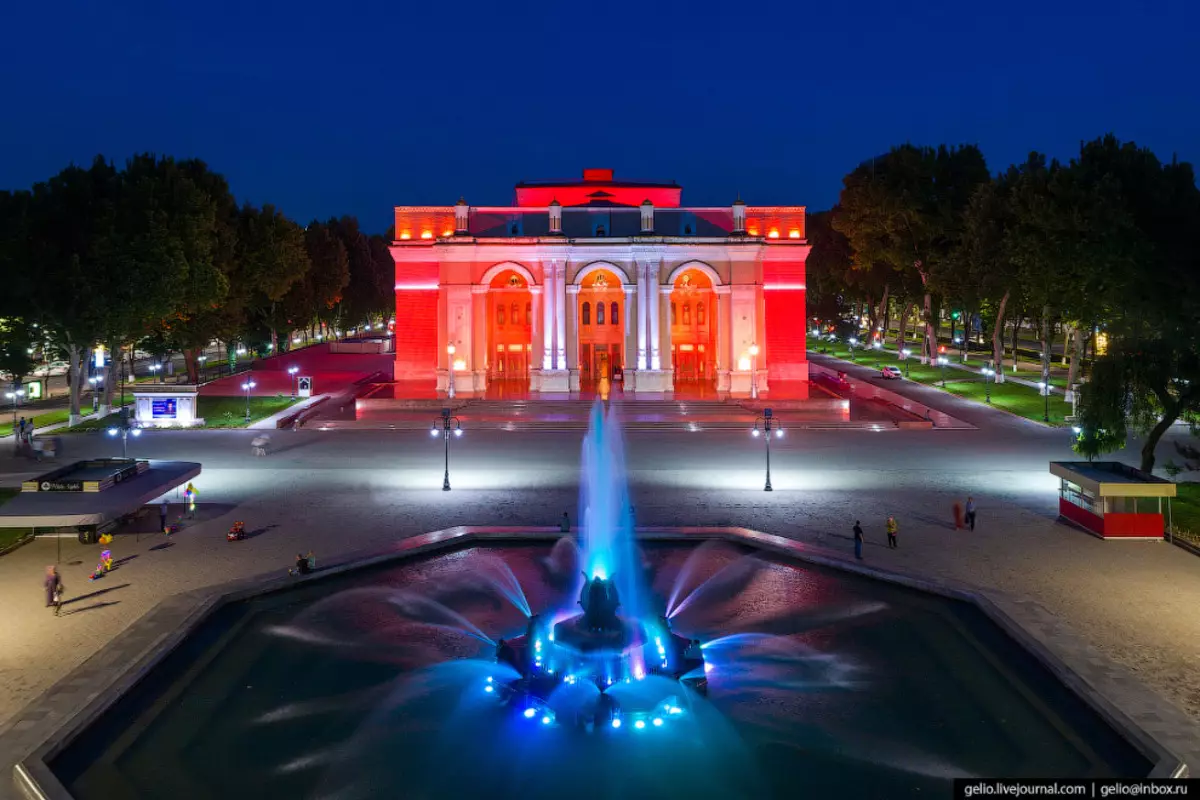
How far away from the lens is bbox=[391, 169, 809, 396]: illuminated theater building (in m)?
57.0

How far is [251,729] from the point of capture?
13711 mm

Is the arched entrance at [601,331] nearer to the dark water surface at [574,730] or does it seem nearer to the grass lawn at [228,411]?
the grass lawn at [228,411]

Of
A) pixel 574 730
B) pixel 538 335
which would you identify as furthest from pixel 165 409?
pixel 574 730

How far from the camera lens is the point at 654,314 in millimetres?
57031

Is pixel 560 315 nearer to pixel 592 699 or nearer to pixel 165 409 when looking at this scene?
pixel 165 409

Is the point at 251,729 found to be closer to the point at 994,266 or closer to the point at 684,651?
the point at 684,651

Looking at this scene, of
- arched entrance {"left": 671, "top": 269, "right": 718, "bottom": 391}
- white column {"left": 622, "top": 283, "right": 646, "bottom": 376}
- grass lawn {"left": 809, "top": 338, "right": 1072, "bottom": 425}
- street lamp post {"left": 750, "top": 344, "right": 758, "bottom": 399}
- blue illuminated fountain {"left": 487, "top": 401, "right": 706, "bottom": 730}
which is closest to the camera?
blue illuminated fountain {"left": 487, "top": 401, "right": 706, "bottom": 730}

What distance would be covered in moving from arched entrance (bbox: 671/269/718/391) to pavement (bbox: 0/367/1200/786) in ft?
68.7

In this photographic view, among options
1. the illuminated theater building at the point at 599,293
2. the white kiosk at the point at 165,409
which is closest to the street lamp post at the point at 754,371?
the illuminated theater building at the point at 599,293

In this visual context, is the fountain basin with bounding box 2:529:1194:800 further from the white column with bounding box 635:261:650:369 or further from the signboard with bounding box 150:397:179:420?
the white column with bounding box 635:261:650:369

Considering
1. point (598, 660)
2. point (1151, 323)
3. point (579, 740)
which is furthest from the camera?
point (1151, 323)

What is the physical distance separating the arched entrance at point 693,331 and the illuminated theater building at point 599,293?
4.0 inches

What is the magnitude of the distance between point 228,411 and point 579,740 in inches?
1752

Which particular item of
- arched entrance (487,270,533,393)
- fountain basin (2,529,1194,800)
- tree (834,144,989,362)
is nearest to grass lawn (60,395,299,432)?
arched entrance (487,270,533,393)
